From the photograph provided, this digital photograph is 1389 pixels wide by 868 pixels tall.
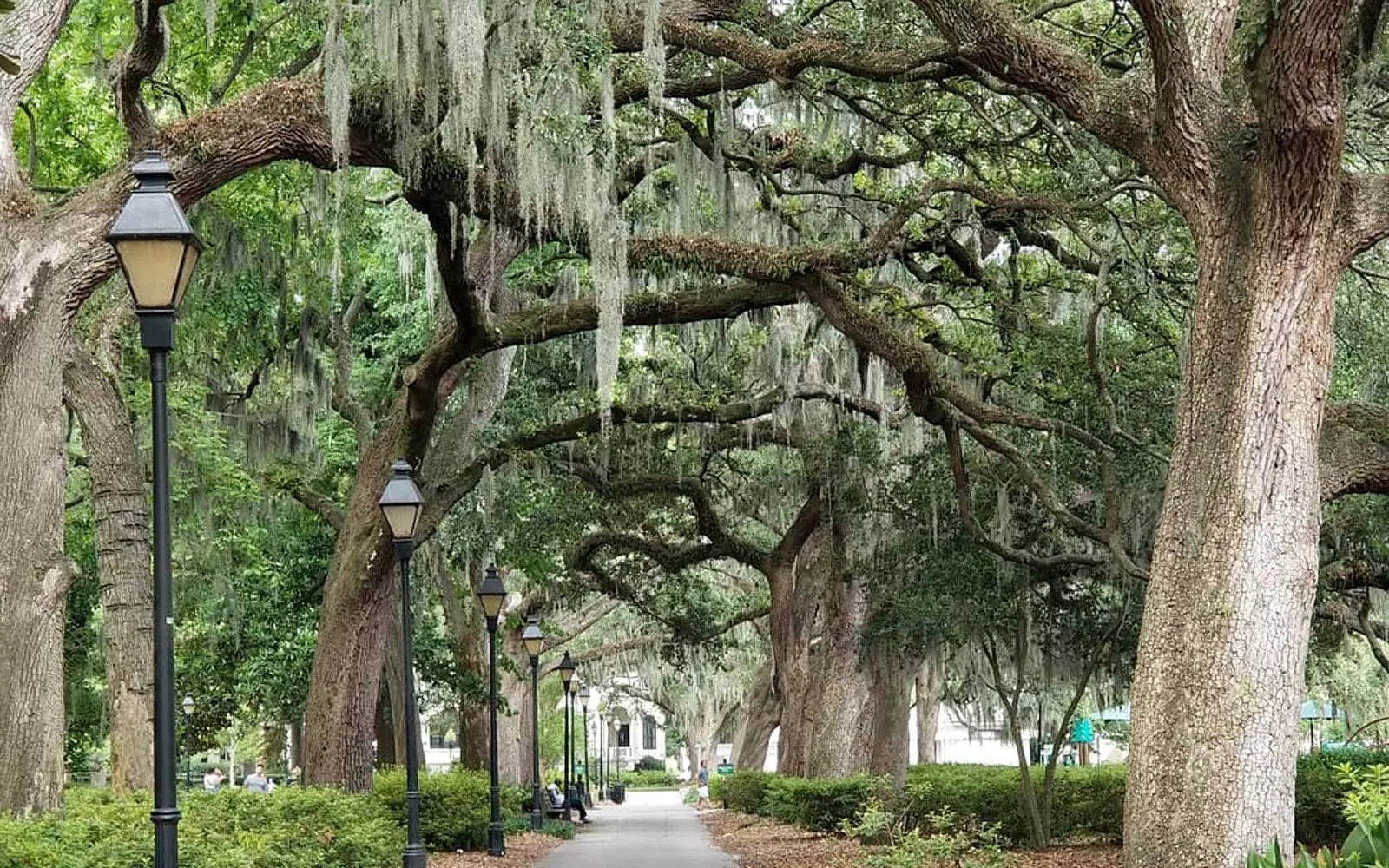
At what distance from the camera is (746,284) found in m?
14.3

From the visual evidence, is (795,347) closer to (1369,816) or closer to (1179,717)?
(1179,717)

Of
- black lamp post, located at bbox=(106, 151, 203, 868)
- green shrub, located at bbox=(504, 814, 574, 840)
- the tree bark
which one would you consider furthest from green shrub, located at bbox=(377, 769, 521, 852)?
black lamp post, located at bbox=(106, 151, 203, 868)

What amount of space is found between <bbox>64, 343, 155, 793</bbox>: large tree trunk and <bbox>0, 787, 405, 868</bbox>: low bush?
409 mm

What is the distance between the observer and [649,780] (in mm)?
73875

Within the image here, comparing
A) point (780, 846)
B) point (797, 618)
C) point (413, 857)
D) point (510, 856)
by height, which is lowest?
point (780, 846)

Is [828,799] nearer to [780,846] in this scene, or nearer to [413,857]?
[780,846]

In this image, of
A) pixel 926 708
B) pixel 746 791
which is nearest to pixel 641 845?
pixel 746 791

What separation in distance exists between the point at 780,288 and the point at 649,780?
205ft

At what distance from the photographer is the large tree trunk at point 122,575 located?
12.1m

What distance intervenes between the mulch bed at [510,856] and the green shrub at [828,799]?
3458 millimetres

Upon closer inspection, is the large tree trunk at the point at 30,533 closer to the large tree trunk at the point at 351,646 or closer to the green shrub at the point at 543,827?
the large tree trunk at the point at 351,646

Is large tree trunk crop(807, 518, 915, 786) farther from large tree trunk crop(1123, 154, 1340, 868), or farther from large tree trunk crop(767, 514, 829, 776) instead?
large tree trunk crop(1123, 154, 1340, 868)

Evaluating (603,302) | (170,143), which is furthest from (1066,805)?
(170,143)

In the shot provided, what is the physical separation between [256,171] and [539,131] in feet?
20.7
